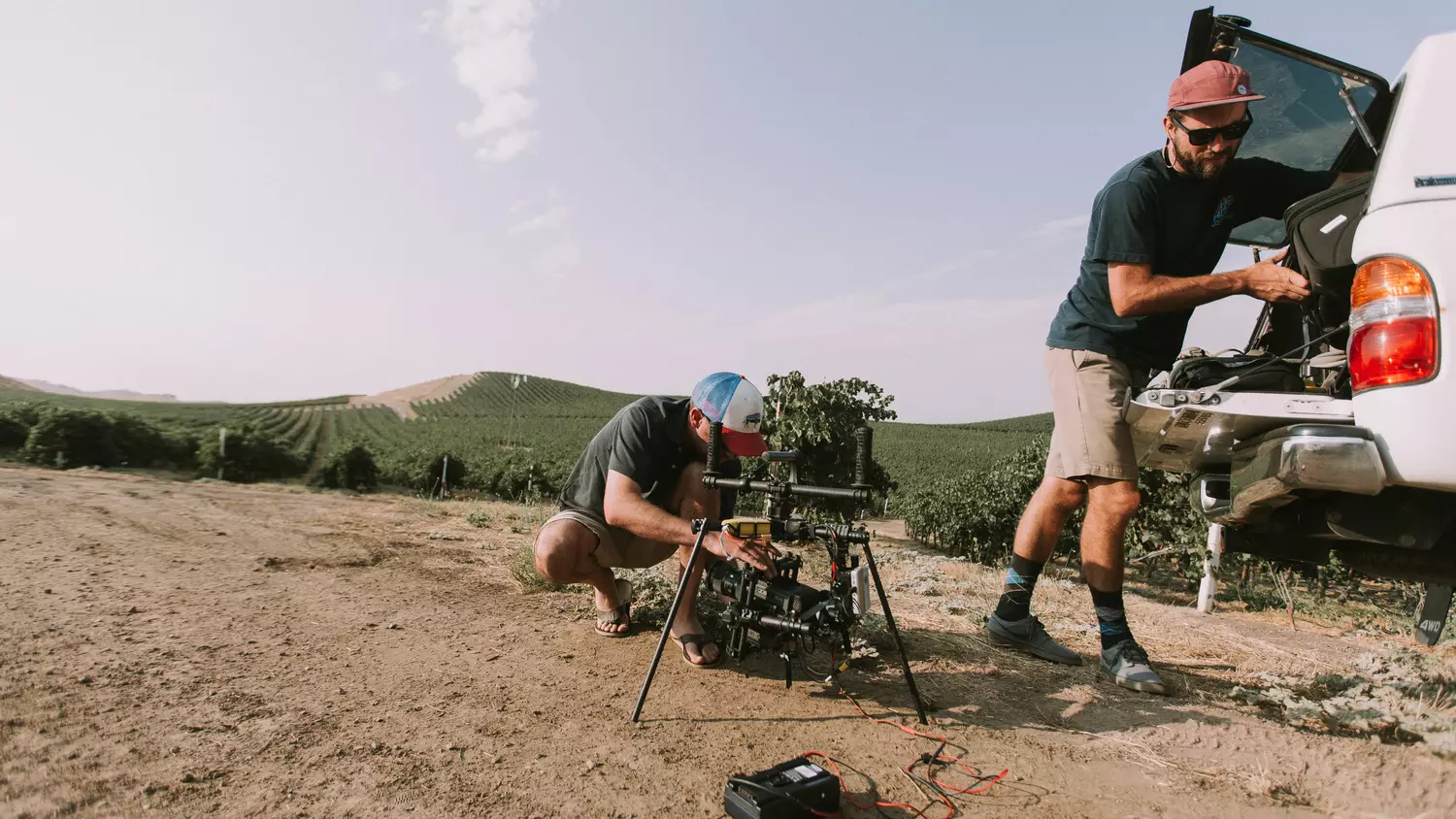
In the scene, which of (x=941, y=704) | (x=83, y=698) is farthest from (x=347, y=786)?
(x=941, y=704)

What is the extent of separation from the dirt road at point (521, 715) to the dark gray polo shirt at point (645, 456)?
0.76 m

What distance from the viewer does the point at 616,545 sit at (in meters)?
3.68

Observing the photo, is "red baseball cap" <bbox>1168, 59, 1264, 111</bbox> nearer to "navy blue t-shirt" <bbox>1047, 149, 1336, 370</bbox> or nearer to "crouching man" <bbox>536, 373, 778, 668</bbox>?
"navy blue t-shirt" <bbox>1047, 149, 1336, 370</bbox>

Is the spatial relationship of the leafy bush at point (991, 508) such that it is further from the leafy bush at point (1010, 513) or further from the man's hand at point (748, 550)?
the man's hand at point (748, 550)

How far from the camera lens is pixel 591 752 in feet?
7.88

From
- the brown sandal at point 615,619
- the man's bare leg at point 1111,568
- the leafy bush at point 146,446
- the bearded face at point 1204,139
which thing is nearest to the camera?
the bearded face at point 1204,139

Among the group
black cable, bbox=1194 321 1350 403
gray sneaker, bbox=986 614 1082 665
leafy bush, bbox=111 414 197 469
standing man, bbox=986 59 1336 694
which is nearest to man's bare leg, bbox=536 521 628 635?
gray sneaker, bbox=986 614 1082 665

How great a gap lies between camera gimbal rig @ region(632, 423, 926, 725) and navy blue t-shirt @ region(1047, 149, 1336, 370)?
1419 mm

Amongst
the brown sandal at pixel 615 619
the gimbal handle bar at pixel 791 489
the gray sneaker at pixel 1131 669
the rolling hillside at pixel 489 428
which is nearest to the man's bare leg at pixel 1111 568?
the gray sneaker at pixel 1131 669

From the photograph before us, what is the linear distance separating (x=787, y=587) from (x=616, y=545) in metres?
1.14

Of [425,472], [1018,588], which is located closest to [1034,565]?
[1018,588]

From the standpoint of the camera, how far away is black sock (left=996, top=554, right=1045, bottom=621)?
3.50 m

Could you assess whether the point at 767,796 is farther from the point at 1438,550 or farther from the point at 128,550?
the point at 128,550

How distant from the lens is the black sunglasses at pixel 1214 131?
118 inches
